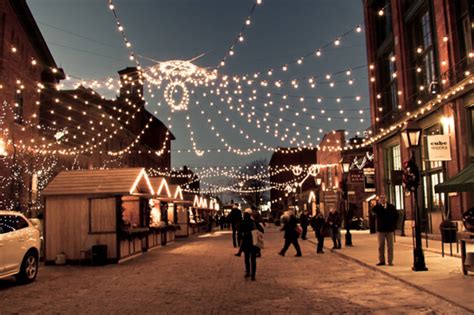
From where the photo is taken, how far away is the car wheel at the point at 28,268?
12461mm

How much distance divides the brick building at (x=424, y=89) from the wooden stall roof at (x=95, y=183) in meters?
10.4

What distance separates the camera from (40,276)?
1429 cm

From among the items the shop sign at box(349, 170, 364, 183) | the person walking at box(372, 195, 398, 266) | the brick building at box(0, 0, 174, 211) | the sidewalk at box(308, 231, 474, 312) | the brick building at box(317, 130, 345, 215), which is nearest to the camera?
the sidewalk at box(308, 231, 474, 312)

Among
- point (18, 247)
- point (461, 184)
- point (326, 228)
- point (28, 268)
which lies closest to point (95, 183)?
point (28, 268)

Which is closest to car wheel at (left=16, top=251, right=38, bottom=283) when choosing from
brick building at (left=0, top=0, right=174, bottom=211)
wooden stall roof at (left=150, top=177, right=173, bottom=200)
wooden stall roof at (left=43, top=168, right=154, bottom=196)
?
wooden stall roof at (left=43, top=168, right=154, bottom=196)

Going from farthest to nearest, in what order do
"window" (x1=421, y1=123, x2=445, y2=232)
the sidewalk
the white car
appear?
"window" (x1=421, y1=123, x2=445, y2=232), the white car, the sidewalk

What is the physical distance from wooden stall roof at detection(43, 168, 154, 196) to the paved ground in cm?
282

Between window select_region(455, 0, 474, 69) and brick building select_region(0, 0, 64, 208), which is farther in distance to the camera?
brick building select_region(0, 0, 64, 208)

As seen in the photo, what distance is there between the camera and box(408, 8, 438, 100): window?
25.5m

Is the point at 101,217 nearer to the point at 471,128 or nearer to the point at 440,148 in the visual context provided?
the point at 440,148

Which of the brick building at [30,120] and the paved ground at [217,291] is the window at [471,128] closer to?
the paved ground at [217,291]

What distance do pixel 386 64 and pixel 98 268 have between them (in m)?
24.9

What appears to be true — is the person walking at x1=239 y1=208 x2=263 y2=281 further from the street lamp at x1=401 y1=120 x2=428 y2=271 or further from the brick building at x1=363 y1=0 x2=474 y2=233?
the brick building at x1=363 y1=0 x2=474 y2=233

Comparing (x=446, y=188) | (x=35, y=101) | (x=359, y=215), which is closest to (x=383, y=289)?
(x=446, y=188)
